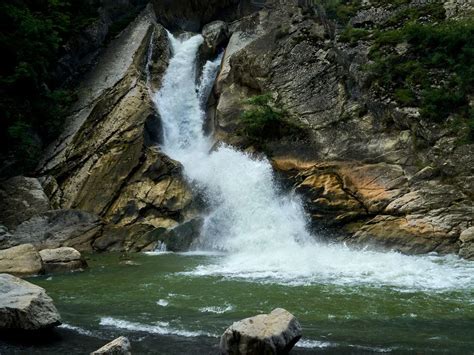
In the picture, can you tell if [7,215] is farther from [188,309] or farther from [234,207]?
[188,309]

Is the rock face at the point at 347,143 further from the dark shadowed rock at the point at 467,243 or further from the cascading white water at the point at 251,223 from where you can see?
the cascading white water at the point at 251,223

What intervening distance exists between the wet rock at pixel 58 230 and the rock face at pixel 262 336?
52.6ft

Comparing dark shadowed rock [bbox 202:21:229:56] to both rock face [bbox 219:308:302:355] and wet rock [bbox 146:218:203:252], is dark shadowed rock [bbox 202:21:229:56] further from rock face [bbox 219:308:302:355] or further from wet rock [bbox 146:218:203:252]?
rock face [bbox 219:308:302:355]

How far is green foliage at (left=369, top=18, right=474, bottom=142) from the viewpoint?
20656mm

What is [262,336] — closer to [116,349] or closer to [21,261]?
[116,349]

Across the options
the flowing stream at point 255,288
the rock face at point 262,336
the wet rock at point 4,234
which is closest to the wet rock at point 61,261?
the flowing stream at point 255,288

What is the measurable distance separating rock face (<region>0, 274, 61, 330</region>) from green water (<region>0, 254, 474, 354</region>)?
0.61 metres

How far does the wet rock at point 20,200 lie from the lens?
23281 millimetres

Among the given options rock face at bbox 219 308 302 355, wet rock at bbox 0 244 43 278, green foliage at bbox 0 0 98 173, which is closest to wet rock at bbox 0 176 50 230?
green foliage at bbox 0 0 98 173

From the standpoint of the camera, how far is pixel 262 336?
7.75m

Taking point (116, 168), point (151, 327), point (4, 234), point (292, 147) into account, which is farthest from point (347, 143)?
point (4, 234)

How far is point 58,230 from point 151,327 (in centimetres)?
1406

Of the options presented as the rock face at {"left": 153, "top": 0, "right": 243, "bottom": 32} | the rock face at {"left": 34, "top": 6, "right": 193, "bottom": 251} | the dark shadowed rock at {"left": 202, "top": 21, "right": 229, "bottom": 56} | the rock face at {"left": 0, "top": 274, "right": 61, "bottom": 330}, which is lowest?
the rock face at {"left": 0, "top": 274, "right": 61, "bottom": 330}

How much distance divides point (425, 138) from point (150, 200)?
44.0ft
